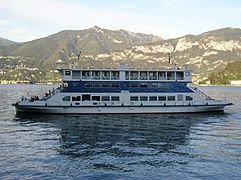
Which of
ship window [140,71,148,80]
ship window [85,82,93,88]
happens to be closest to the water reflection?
ship window [85,82,93,88]

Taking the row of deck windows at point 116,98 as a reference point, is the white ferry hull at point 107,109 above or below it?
below

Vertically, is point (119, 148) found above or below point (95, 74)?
below

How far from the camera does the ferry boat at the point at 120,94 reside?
5272cm

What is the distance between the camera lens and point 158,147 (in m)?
30.2

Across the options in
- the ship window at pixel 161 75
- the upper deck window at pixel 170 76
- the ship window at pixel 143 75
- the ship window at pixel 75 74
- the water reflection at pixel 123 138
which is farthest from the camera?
the upper deck window at pixel 170 76

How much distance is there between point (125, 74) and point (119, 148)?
2628 centimetres

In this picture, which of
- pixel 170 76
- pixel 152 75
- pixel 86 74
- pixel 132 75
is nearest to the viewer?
pixel 86 74

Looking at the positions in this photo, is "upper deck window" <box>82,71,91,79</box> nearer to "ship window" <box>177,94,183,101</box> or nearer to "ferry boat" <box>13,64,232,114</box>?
"ferry boat" <box>13,64,232,114</box>

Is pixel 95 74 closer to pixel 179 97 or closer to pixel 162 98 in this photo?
pixel 162 98

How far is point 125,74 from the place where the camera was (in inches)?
2152

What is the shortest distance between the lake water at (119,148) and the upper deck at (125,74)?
8409 mm

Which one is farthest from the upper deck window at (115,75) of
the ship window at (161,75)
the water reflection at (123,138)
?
the ship window at (161,75)

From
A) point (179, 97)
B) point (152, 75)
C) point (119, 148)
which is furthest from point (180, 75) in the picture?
point (119, 148)

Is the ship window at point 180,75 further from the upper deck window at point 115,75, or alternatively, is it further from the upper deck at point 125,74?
the upper deck window at point 115,75
